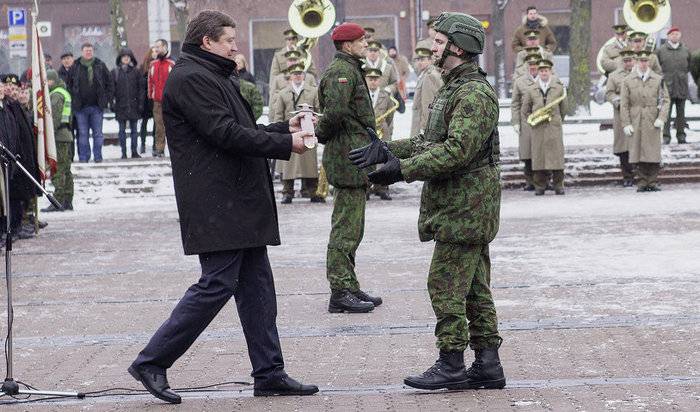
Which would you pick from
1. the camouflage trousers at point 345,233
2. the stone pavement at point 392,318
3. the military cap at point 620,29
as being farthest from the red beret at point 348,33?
the military cap at point 620,29

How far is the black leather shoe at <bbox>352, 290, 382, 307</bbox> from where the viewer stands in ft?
33.0

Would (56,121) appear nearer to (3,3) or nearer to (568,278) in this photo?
(568,278)

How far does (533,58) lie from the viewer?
20625 millimetres

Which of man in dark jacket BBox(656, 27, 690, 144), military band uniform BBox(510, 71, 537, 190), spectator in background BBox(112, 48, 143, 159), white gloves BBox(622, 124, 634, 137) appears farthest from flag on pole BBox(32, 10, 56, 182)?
man in dark jacket BBox(656, 27, 690, 144)

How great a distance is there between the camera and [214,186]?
703 cm

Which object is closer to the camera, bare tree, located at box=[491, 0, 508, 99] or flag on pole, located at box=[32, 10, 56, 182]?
flag on pole, located at box=[32, 10, 56, 182]

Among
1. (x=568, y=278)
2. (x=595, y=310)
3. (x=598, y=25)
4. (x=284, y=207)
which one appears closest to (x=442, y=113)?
(x=595, y=310)

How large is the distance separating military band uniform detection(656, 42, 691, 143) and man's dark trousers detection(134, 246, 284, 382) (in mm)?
17088

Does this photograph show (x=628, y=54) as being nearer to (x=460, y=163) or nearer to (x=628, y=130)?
(x=628, y=130)

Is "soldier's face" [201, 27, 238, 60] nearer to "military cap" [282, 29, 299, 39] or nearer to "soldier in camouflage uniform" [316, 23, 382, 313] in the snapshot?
"soldier in camouflage uniform" [316, 23, 382, 313]

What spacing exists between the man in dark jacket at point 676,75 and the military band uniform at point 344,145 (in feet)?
47.2

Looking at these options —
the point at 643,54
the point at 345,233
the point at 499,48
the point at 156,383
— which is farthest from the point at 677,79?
the point at 156,383

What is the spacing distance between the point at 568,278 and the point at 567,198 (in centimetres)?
848

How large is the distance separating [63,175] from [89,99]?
411cm
